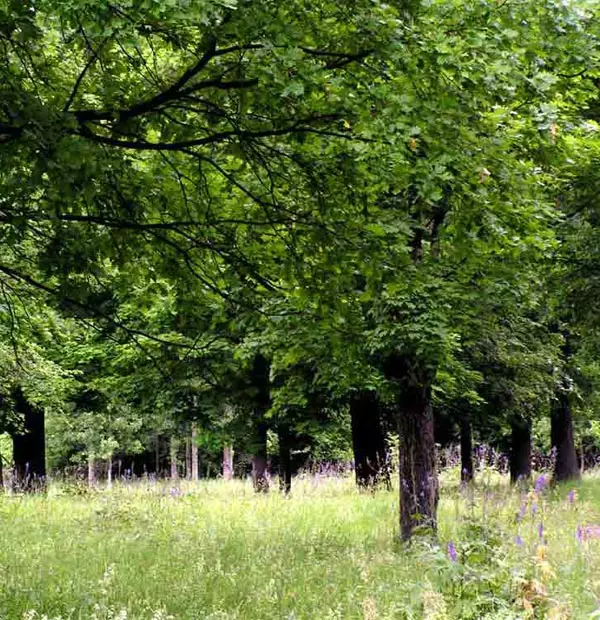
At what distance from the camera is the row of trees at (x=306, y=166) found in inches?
166

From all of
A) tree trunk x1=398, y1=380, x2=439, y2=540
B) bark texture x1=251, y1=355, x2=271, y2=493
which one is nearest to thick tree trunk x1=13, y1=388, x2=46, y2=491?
bark texture x1=251, y1=355, x2=271, y2=493

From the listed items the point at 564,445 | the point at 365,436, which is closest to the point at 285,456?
the point at 365,436

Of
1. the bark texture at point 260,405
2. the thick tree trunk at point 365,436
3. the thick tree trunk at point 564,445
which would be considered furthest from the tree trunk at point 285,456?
the thick tree trunk at point 564,445

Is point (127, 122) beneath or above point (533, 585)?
above

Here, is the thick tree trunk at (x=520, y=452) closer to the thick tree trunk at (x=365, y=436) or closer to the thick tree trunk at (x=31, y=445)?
the thick tree trunk at (x=365, y=436)

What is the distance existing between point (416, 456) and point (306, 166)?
445 cm

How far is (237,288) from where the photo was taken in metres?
6.27

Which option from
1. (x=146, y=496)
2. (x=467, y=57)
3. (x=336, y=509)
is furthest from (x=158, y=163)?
(x=146, y=496)

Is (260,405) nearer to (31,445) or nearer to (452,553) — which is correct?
(31,445)

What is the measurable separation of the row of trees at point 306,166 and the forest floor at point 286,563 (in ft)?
5.42

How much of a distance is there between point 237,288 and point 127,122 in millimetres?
1758

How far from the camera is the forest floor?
16.4 feet

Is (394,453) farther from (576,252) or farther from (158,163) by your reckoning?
(158,163)

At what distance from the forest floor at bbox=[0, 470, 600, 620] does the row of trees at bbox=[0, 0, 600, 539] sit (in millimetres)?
1653
